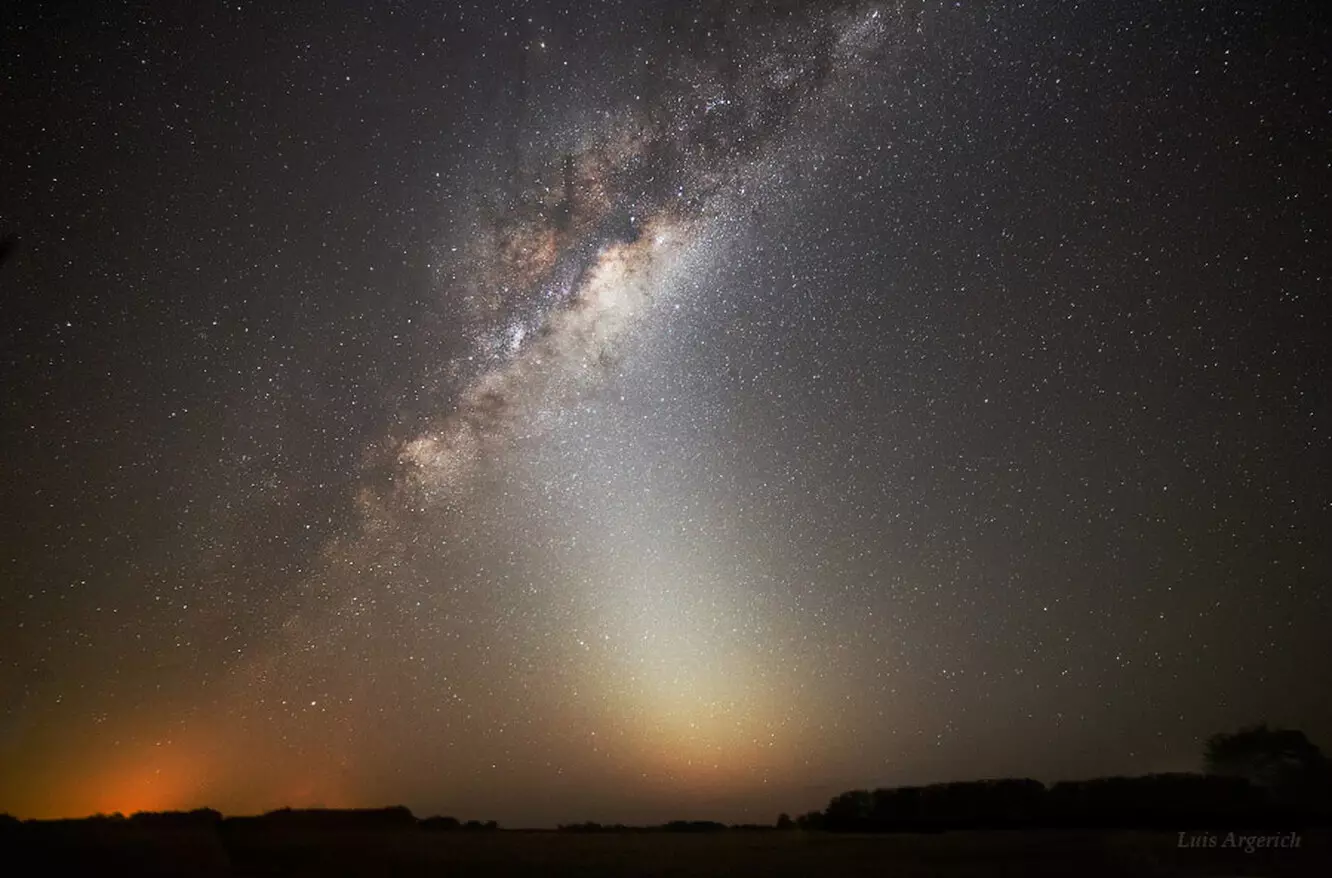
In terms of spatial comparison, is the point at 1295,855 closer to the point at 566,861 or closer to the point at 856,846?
the point at 856,846

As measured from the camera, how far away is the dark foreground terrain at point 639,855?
15750 mm

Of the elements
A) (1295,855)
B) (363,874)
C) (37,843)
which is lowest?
(1295,855)

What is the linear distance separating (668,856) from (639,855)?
708mm

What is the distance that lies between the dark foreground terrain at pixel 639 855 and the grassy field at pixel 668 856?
32 mm

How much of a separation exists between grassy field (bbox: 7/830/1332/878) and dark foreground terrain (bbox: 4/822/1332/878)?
32mm

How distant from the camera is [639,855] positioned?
20.1 meters

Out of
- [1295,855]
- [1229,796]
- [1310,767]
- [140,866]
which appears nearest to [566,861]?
[140,866]

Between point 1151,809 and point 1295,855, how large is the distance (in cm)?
662

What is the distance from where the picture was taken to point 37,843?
19.5 metres

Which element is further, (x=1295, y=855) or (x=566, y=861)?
(x=566, y=861)

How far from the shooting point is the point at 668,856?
1986cm

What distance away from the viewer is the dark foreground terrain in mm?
15750

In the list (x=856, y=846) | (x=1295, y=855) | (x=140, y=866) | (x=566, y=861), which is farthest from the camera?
(x=856, y=846)

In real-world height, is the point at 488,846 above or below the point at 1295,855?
above
